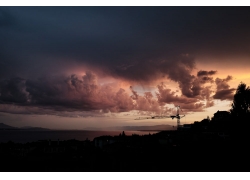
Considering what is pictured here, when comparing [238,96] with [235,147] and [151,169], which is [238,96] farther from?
[151,169]

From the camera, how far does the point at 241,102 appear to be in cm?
2828

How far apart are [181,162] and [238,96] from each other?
57.8ft

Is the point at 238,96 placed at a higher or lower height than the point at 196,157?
higher

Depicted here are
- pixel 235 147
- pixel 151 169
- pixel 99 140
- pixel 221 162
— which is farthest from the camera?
pixel 99 140

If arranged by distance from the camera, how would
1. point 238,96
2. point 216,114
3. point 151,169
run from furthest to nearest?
point 216,114, point 238,96, point 151,169

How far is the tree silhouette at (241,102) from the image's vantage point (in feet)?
91.9

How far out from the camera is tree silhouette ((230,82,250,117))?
28000mm

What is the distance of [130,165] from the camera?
15758 mm

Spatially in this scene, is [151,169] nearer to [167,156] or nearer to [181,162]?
[181,162]

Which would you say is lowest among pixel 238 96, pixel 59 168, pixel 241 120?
pixel 59 168

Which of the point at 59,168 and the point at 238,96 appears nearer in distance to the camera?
the point at 59,168
